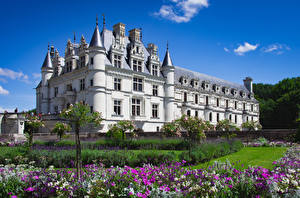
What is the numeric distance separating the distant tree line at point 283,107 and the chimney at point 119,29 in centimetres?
3432

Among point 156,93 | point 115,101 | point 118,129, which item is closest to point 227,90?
point 156,93

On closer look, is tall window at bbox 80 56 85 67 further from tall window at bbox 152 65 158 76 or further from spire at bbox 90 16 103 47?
tall window at bbox 152 65 158 76

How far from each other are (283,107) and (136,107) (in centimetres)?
3724

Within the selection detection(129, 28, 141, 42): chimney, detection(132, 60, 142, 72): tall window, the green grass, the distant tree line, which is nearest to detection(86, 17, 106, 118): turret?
detection(132, 60, 142, 72): tall window

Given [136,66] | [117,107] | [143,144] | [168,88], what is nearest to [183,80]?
[168,88]

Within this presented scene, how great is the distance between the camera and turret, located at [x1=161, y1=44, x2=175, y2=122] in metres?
40.3

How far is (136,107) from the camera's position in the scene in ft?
121

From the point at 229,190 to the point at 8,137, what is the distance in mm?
25743

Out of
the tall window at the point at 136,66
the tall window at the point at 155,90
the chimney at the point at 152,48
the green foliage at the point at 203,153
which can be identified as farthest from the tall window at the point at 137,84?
the green foliage at the point at 203,153

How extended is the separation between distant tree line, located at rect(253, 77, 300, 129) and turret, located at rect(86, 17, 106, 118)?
36.1 meters

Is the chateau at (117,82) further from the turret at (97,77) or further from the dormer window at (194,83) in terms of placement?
the dormer window at (194,83)

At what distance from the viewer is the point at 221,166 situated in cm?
803

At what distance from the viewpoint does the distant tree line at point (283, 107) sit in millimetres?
56688

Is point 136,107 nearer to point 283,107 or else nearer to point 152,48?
point 152,48
